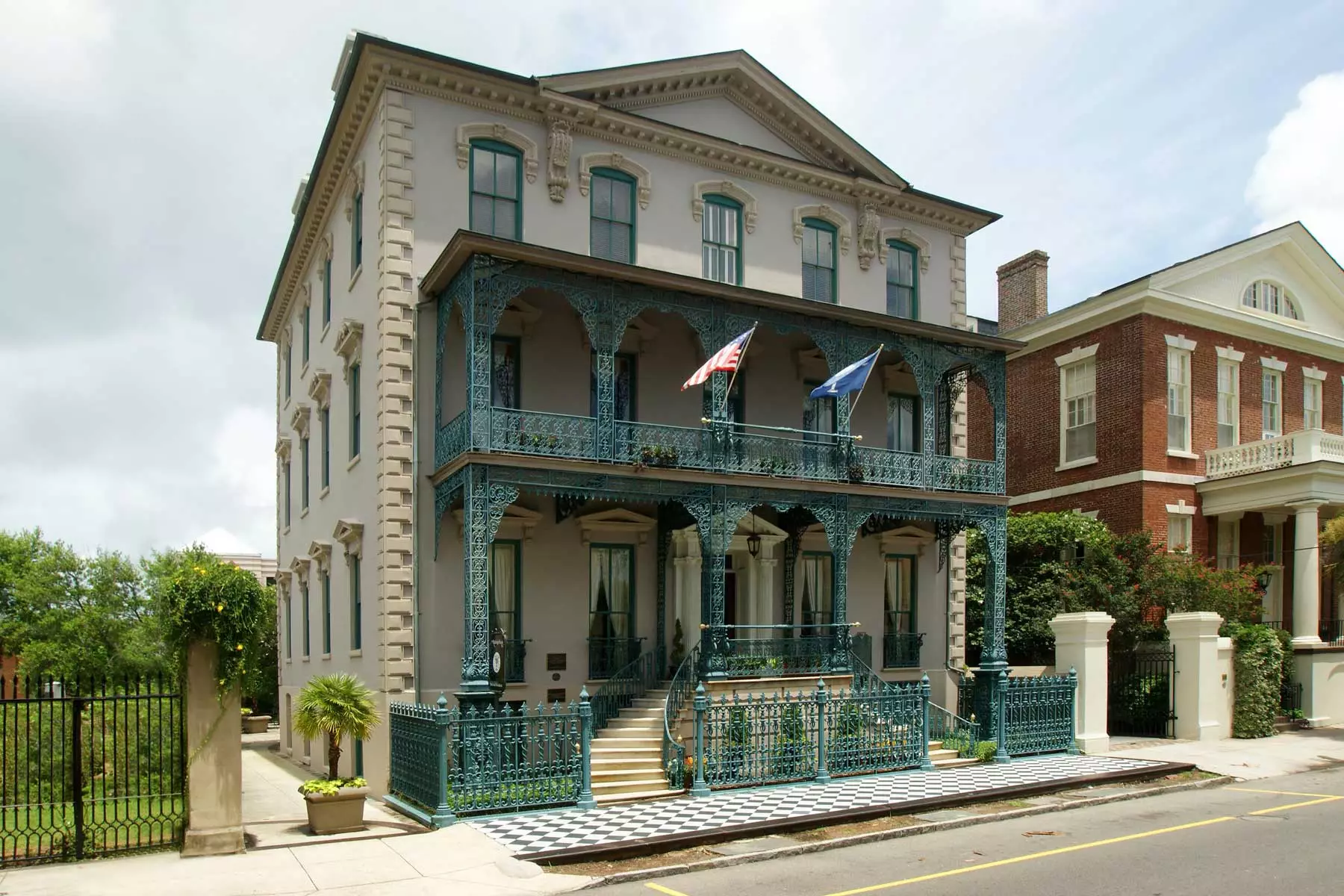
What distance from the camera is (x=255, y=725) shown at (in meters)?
38.9

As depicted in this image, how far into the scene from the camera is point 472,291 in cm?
1634

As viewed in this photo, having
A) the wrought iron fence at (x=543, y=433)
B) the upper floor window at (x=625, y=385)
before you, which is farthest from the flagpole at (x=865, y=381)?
the wrought iron fence at (x=543, y=433)

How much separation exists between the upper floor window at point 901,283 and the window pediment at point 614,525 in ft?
25.1

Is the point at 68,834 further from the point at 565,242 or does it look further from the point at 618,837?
the point at 565,242

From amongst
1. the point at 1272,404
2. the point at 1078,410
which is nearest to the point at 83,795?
the point at 1078,410

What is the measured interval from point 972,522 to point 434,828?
12.1 m

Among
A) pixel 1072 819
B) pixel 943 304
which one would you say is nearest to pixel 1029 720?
pixel 1072 819

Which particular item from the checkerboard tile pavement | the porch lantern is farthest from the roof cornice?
the checkerboard tile pavement

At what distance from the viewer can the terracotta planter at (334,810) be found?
45.5 feet

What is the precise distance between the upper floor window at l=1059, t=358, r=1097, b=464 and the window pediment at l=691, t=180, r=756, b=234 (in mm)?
11492

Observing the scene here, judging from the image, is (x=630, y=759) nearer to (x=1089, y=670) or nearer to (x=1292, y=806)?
(x=1089, y=670)

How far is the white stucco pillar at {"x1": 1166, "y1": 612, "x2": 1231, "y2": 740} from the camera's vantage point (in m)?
21.8

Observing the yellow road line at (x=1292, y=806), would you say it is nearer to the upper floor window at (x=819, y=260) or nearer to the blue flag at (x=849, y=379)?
the blue flag at (x=849, y=379)

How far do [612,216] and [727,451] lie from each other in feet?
16.6
